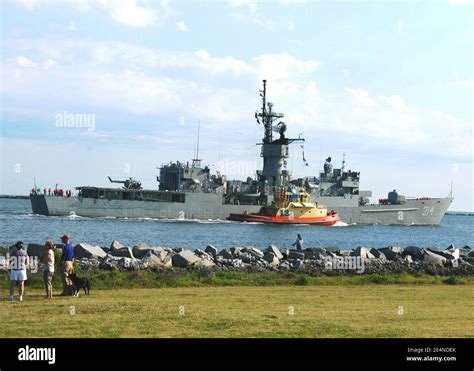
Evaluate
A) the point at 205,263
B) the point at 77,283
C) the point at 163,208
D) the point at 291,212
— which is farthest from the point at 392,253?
the point at 163,208

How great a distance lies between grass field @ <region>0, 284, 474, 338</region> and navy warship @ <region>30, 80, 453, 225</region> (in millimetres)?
61003

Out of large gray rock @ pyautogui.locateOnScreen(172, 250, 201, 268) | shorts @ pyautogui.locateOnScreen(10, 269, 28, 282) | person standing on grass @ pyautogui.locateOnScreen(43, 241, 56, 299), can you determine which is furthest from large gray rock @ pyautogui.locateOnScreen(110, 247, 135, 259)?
shorts @ pyautogui.locateOnScreen(10, 269, 28, 282)

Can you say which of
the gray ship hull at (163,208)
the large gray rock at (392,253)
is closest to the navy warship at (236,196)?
the gray ship hull at (163,208)

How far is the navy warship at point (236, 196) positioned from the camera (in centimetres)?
8025

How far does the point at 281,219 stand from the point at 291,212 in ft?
4.67

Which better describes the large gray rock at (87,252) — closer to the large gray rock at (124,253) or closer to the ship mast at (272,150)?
the large gray rock at (124,253)

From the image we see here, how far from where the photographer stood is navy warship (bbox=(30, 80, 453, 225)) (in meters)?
80.2

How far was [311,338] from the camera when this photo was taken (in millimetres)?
12734

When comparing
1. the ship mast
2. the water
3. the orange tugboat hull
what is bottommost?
the water

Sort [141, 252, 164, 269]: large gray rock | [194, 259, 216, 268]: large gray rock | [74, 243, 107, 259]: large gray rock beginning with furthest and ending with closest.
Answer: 1. [74, 243, 107, 259]: large gray rock
2. [194, 259, 216, 268]: large gray rock
3. [141, 252, 164, 269]: large gray rock

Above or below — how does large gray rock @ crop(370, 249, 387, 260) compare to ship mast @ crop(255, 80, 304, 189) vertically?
below

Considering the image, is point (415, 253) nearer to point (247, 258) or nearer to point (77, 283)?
point (247, 258)

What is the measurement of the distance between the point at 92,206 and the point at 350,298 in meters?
63.8

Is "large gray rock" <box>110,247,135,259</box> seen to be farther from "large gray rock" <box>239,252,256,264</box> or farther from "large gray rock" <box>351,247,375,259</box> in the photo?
"large gray rock" <box>351,247,375,259</box>
